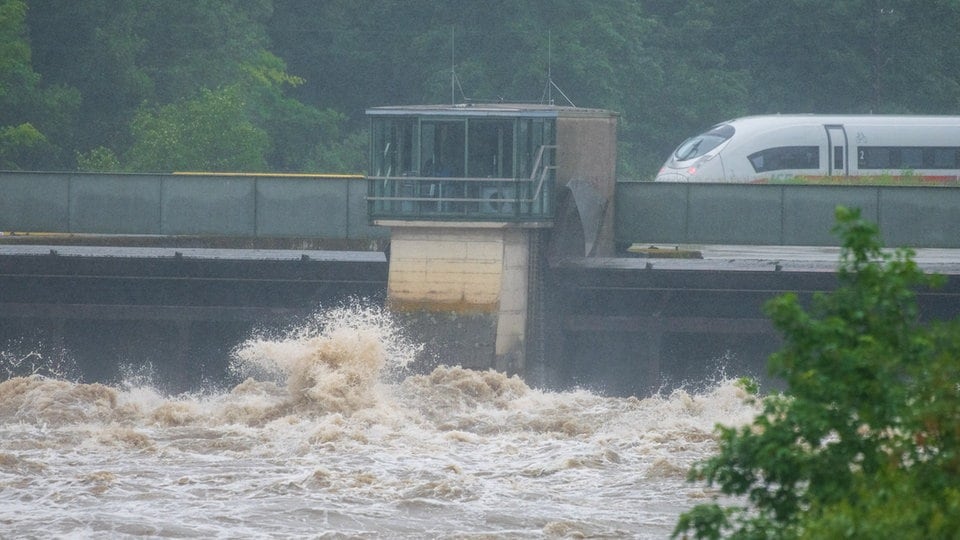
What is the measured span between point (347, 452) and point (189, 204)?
10.8 metres

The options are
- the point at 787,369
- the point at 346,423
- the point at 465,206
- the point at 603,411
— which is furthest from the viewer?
the point at 465,206

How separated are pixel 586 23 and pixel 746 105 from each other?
866cm

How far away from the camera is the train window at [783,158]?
4428 centimetres

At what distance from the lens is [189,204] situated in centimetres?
3039

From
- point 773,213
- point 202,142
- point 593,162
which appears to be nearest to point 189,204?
point 593,162

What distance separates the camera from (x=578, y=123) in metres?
28.2

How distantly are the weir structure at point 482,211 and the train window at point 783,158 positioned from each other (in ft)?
54.3

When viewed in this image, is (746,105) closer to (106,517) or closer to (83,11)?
(83,11)

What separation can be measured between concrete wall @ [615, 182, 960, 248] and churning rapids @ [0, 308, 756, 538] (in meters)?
3.16

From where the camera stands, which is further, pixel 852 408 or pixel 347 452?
pixel 347 452

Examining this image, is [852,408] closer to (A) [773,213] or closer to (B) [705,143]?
(A) [773,213]

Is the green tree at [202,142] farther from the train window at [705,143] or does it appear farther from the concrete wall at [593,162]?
the concrete wall at [593,162]

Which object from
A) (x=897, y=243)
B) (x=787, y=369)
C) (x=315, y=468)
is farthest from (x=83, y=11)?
(x=787, y=369)

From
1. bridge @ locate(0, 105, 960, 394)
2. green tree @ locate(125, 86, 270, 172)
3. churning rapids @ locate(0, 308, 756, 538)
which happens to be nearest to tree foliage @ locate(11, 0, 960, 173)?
green tree @ locate(125, 86, 270, 172)
